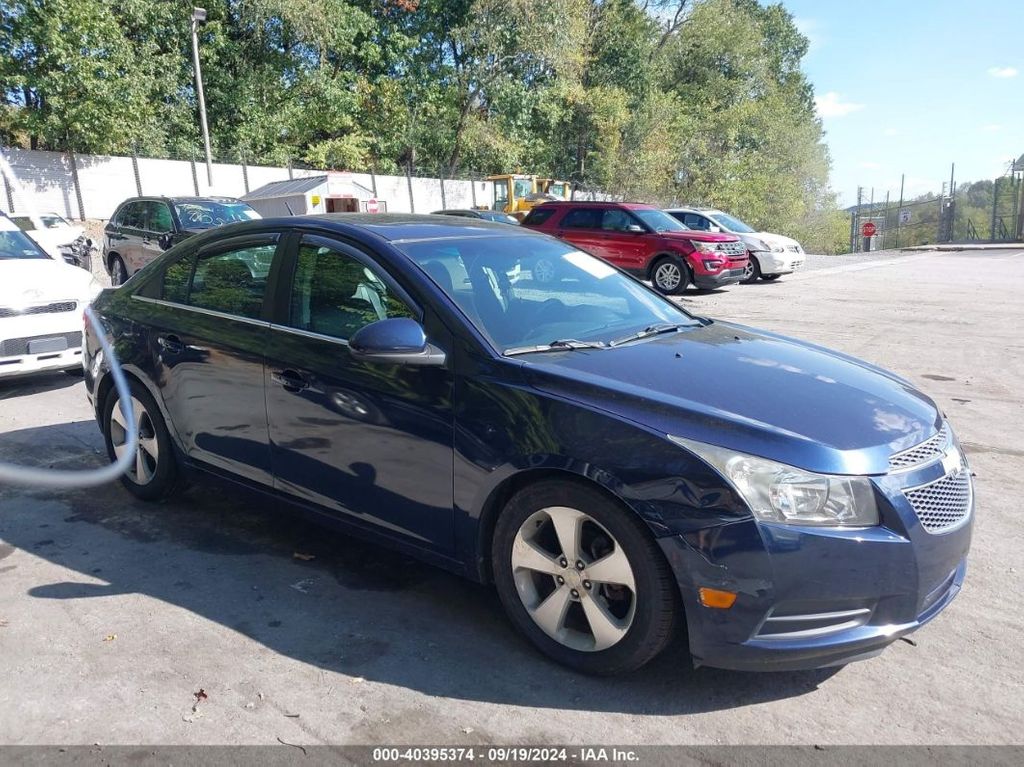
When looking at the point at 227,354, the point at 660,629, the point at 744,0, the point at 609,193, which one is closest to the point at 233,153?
the point at 609,193

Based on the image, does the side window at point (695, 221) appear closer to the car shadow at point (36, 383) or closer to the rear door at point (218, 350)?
the car shadow at point (36, 383)

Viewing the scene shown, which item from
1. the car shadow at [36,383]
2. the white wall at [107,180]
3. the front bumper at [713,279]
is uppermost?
the white wall at [107,180]

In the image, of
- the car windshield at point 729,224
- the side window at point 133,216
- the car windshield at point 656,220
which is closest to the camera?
the side window at point 133,216

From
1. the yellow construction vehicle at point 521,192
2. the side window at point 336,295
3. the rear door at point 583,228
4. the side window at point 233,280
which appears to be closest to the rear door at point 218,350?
the side window at point 233,280

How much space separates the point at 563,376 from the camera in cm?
296

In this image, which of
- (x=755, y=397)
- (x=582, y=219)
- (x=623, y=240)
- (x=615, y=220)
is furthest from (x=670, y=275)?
A: (x=755, y=397)

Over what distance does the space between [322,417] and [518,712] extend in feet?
5.08

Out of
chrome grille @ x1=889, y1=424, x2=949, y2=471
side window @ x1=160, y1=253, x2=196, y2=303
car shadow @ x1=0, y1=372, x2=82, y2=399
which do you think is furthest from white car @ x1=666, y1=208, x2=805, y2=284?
chrome grille @ x1=889, y1=424, x2=949, y2=471

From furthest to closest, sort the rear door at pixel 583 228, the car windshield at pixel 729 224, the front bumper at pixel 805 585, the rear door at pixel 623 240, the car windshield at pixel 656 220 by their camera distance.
→ 1. the car windshield at pixel 729 224
2. the rear door at pixel 583 228
3. the car windshield at pixel 656 220
4. the rear door at pixel 623 240
5. the front bumper at pixel 805 585

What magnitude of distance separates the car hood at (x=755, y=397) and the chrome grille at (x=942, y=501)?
163 millimetres

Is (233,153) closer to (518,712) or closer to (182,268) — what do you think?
(182,268)

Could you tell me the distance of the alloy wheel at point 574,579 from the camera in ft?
9.18

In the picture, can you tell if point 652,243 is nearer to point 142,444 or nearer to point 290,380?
point 142,444

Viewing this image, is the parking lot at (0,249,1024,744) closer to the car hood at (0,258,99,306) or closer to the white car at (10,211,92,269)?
the car hood at (0,258,99,306)
